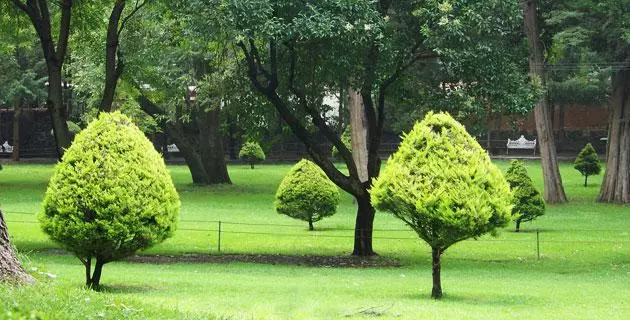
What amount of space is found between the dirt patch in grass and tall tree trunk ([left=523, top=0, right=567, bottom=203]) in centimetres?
1714

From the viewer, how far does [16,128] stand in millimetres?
57938

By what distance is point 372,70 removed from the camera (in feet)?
68.6

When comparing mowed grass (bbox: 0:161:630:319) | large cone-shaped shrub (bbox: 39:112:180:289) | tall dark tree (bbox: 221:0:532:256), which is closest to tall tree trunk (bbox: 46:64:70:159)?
mowed grass (bbox: 0:161:630:319)

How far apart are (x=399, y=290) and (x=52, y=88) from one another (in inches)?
369

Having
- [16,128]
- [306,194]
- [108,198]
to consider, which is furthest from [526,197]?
[16,128]

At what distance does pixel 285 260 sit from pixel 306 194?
16.1ft

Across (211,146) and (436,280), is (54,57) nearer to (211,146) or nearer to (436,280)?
(436,280)

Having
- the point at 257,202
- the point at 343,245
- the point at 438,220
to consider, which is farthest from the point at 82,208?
the point at 257,202

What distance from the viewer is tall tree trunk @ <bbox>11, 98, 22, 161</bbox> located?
5671 cm

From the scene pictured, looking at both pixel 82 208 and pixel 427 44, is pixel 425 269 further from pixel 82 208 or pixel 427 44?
pixel 82 208

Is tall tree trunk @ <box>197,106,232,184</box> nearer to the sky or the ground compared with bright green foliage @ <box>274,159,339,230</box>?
nearer to the sky

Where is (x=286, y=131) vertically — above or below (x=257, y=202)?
above

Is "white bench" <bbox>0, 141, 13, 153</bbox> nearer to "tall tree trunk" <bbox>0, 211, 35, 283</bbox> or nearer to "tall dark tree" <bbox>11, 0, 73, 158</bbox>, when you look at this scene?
"tall dark tree" <bbox>11, 0, 73, 158</bbox>

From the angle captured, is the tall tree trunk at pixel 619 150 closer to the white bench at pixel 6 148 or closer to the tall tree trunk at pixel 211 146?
the tall tree trunk at pixel 211 146
